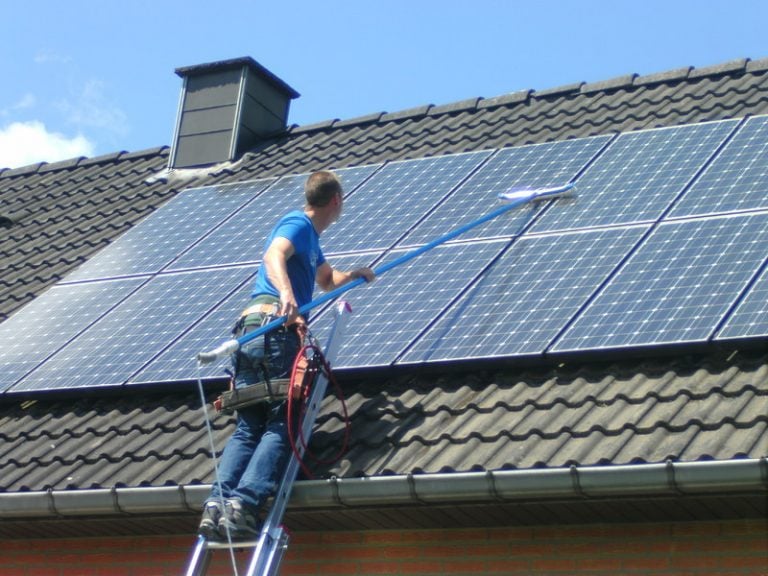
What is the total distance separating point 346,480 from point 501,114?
5764 mm

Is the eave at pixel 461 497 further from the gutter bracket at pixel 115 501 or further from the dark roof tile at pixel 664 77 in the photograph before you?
the dark roof tile at pixel 664 77

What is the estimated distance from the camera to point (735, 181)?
8414 mm

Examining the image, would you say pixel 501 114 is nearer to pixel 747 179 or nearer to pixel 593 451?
pixel 747 179

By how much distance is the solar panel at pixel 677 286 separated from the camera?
717cm

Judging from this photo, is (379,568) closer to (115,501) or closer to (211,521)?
(211,521)

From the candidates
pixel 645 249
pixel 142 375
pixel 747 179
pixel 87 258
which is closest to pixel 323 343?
pixel 142 375

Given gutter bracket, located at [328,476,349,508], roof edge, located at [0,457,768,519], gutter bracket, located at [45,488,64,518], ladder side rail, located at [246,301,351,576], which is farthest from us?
gutter bracket, located at [45,488,64,518]

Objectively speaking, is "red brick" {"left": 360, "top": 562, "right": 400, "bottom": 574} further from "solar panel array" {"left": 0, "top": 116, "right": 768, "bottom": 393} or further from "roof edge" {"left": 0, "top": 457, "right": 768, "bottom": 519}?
"solar panel array" {"left": 0, "top": 116, "right": 768, "bottom": 393}

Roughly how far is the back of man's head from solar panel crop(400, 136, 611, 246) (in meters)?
1.54

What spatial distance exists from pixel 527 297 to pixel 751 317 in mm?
1370


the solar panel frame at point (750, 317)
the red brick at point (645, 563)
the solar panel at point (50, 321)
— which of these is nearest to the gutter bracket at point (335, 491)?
the red brick at point (645, 563)

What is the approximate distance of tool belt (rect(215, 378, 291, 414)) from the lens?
6.79 metres

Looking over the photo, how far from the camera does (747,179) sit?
839 centimetres

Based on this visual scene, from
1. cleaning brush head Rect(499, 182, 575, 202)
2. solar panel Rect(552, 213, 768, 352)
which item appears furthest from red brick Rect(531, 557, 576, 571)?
cleaning brush head Rect(499, 182, 575, 202)
